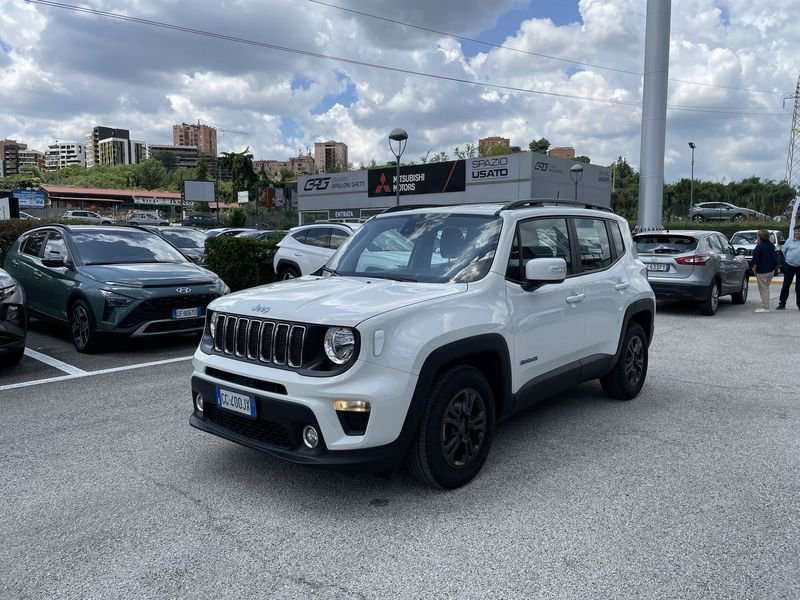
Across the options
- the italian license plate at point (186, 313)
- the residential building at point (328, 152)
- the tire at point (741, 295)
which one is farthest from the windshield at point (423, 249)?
the residential building at point (328, 152)

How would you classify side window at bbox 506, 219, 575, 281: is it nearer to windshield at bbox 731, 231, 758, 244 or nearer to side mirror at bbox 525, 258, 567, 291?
side mirror at bbox 525, 258, 567, 291

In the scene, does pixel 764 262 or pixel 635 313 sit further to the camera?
pixel 764 262

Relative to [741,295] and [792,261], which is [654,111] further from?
[792,261]

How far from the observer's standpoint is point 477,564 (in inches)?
121

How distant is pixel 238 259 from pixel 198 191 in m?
61.7

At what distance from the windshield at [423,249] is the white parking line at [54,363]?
3.96m

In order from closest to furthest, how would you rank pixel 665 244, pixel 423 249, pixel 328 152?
1. pixel 423 249
2. pixel 665 244
3. pixel 328 152

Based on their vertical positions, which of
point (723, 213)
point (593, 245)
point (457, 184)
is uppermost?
point (457, 184)

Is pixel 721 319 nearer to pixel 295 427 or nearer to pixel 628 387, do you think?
pixel 628 387

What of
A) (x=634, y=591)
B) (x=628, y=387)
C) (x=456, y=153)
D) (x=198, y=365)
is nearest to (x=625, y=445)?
(x=628, y=387)

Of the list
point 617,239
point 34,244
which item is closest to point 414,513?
point 617,239

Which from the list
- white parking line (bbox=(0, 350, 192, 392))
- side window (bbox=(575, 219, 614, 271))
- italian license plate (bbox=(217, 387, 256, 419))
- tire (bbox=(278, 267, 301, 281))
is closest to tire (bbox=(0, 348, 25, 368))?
white parking line (bbox=(0, 350, 192, 392))

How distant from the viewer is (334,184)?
149 feet

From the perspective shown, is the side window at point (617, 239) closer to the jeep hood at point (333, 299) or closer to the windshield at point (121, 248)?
the jeep hood at point (333, 299)
